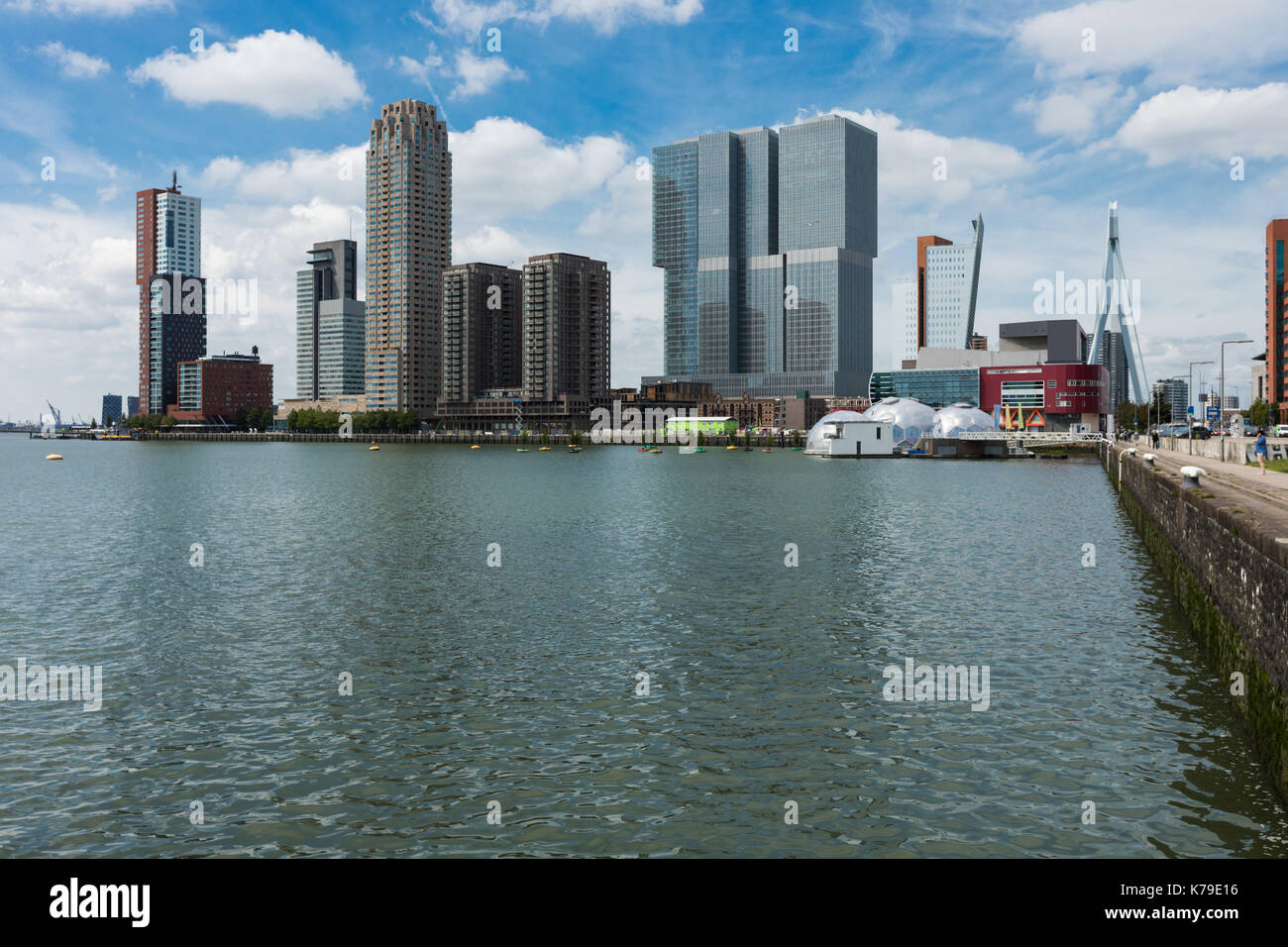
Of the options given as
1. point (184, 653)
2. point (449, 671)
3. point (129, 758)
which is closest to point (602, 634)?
point (449, 671)

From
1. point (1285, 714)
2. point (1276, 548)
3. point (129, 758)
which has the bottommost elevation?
point (129, 758)

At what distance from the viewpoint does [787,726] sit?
858 inches

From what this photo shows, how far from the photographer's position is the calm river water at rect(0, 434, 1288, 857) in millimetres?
16359

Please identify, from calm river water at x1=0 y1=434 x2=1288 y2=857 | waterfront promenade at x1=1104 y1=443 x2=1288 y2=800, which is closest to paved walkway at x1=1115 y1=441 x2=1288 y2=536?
waterfront promenade at x1=1104 y1=443 x2=1288 y2=800

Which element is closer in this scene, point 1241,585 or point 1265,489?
point 1241,585

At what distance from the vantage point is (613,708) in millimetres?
23078

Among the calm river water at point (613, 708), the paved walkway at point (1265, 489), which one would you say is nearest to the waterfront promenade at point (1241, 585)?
the paved walkway at point (1265, 489)

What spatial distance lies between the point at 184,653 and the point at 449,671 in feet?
28.3

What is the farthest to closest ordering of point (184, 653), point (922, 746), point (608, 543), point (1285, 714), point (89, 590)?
1. point (608, 543)
2. point (89, 590)
3. point (184, 653)
4. point (922, 746)
5. point (1285, 714)

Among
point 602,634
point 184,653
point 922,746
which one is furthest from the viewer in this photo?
point 602,634

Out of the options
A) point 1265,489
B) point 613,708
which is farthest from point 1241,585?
point 1265,489

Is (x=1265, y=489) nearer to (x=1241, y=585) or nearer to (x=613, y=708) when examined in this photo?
(x=1241, y=585)

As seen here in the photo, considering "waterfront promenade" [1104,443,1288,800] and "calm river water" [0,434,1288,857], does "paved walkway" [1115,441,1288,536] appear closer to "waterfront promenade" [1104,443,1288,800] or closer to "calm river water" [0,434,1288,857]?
"waterfront promenade" [1104,443,1288,800]
